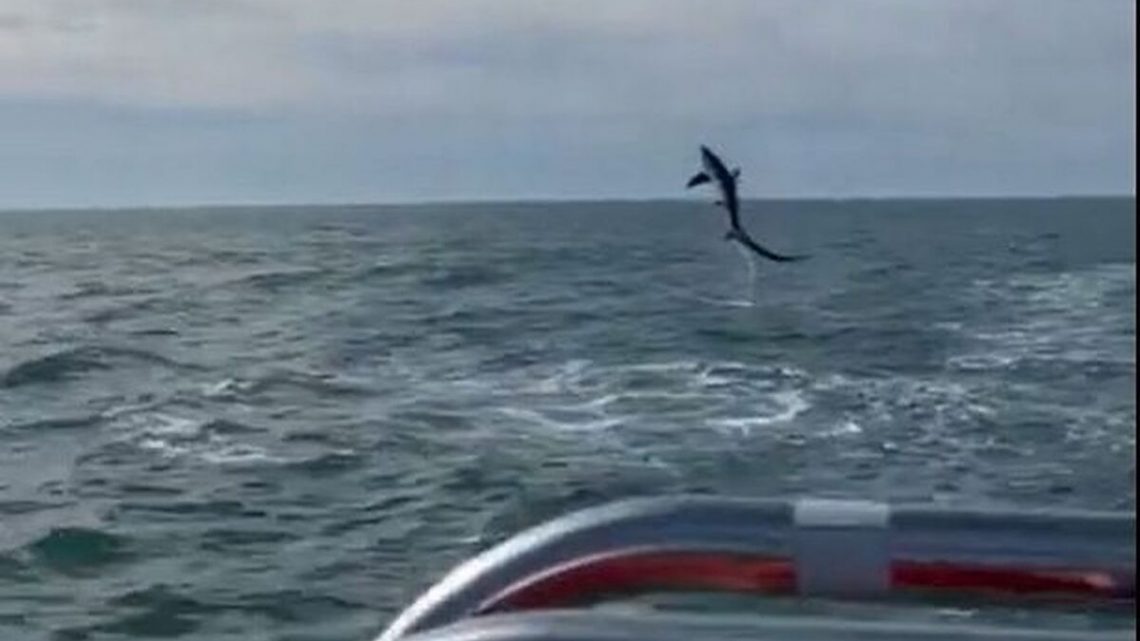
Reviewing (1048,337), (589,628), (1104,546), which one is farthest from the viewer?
(1048,337)

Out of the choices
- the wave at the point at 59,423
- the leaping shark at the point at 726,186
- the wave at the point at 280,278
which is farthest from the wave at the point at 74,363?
the leaping shark at the point at 726,186

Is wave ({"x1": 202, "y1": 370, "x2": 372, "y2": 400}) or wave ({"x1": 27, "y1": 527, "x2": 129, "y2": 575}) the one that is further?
wave ({"x1": 202, "y1": 370, "x2": 372, "y2": 400})

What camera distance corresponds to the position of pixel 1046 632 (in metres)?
1.64

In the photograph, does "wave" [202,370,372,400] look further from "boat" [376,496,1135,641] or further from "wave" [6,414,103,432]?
"boat" [376,496,1135,641]

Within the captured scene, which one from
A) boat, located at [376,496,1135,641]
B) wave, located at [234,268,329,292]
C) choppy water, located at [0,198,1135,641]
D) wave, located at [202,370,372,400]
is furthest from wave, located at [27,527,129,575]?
wave, located at [234,268,329,292]

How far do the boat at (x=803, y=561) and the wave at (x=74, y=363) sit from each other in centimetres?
2138

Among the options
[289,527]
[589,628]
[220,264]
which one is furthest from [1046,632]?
[220,264]

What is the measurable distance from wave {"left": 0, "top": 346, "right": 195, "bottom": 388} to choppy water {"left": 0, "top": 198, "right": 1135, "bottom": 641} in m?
0.07

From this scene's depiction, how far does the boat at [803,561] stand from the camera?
198 cm

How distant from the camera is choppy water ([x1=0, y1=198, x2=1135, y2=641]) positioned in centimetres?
1291

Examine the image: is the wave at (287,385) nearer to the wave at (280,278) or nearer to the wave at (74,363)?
the wave at (74,363)

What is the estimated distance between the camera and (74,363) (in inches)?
972

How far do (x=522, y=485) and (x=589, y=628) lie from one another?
13.6 metres

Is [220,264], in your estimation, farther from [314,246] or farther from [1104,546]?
[1104,546]
